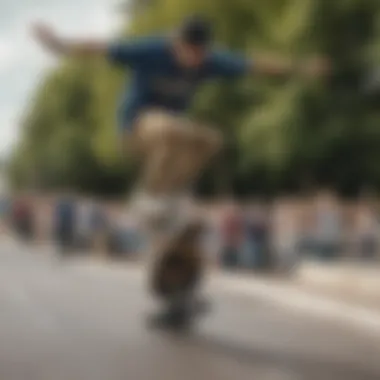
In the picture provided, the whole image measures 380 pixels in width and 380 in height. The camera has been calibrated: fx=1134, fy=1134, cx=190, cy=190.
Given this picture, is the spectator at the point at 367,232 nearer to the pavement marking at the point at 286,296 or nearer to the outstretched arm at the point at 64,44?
the pavement marking at the point at 286,296

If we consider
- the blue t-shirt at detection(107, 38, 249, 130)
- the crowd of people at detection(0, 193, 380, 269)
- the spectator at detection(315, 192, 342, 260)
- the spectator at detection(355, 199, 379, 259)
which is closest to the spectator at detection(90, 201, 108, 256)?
the crowd of people at detection(0, 193, 380, 269)

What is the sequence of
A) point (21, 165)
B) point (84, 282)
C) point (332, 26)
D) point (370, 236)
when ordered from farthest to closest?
point (370, 236) → point (332, 26) → point (84, 282) → point (21, 165)

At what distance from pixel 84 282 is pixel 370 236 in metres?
1.09

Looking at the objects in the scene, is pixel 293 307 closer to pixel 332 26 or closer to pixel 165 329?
pixel 165 329

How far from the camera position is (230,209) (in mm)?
1962

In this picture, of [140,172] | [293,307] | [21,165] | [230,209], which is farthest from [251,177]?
[21,165]

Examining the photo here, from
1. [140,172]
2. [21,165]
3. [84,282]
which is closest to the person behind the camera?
[21,165]

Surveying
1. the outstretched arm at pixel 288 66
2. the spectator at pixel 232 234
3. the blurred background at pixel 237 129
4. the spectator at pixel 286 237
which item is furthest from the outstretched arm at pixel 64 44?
the spectator at pixel 286 237

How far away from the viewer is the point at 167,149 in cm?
161

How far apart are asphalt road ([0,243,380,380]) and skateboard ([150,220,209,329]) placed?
27mm

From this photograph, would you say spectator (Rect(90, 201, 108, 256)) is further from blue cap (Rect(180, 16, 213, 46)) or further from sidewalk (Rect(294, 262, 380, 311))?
sidewalk (Rect(294, 262, 380, 311))

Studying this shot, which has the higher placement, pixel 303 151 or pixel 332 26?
pixel 332 26

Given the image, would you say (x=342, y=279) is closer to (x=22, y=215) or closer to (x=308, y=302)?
(x=308, y=302)

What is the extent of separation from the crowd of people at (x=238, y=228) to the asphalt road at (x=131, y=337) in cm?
4
